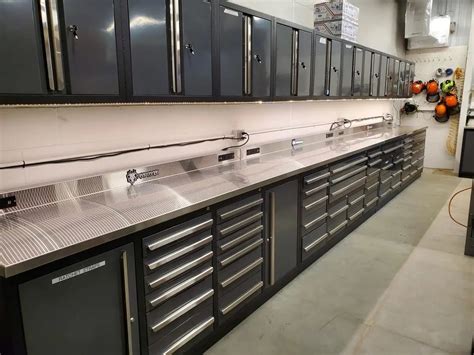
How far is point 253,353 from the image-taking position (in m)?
2.09

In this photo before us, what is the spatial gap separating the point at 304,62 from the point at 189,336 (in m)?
2.45

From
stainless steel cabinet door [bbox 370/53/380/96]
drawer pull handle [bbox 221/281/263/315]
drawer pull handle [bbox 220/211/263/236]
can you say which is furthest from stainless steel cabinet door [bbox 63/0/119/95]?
stainless steel cabinet door [bbox 370/53/380/96]

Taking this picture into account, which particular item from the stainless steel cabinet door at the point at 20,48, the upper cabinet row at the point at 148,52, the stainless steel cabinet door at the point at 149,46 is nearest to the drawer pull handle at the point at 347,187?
the upper cabinet row at the point at 148,52

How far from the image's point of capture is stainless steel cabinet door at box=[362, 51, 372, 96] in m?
4.54

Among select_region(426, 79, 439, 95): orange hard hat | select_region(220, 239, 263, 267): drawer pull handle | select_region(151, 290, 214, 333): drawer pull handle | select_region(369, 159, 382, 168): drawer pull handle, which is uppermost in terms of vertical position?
select_region(426, 79, 439, 95): orange hard hat

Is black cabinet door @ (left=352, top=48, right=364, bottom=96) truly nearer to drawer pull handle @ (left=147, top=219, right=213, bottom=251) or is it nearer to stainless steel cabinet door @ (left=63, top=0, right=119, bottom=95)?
drawer pull handle @ (left=147, top=219, right=213, bottom=251)

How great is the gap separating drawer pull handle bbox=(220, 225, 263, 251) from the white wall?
76cm

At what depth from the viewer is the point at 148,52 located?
1.95 meters

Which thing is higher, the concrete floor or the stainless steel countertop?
the stainless steel countertop

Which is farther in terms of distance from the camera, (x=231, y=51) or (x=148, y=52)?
(x=231, y=51)

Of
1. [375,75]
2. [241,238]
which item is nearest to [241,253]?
[241,238]

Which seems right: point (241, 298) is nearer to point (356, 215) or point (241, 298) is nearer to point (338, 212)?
point (338, 212)

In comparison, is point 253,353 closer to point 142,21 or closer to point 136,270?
point 136,270

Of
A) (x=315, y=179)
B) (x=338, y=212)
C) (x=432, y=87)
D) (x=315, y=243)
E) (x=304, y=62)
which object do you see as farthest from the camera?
(x=432, y=87)
